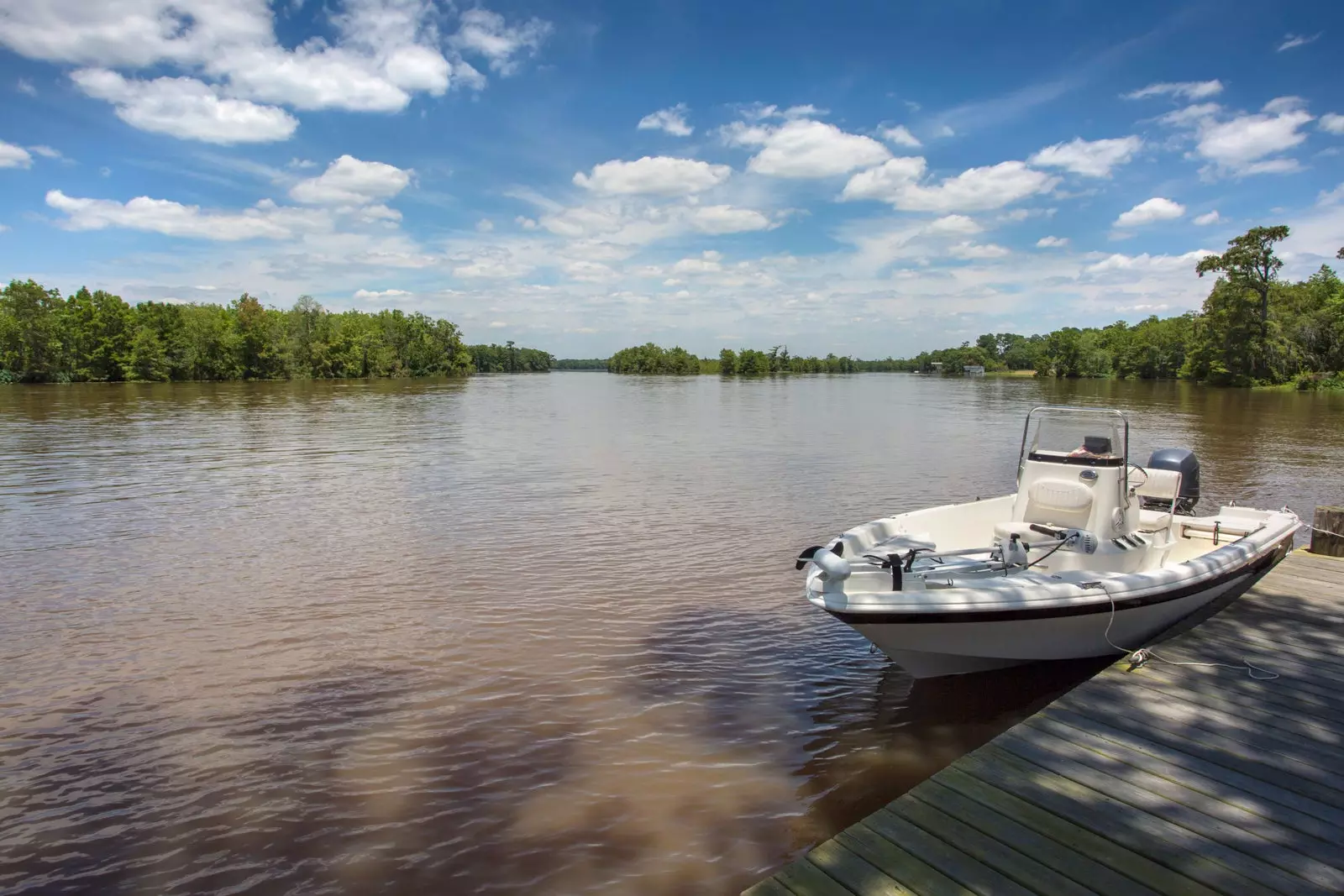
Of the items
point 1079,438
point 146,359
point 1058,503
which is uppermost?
point 146,359

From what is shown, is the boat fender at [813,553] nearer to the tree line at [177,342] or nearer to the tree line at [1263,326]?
the tree line at [1263,326]

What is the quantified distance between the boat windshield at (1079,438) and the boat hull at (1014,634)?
152cm

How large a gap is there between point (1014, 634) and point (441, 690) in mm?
5058

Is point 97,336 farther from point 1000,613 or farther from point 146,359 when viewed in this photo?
point 1000,613

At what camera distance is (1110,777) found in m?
3.98

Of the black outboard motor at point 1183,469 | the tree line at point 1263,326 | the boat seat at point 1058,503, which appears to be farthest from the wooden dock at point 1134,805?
the tree line at point 1263,326

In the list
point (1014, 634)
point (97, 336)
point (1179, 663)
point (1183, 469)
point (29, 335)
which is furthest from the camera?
point (97, 336)

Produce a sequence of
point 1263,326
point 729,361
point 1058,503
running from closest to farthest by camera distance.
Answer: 1. point 1058,503
2. point 1263,326
3. point 729,361

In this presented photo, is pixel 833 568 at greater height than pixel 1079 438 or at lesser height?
lesser

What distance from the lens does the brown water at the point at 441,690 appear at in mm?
4477

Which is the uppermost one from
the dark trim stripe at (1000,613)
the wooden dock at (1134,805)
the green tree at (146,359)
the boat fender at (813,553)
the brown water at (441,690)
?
the green tree at (146,359)

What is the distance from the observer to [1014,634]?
5895 mm

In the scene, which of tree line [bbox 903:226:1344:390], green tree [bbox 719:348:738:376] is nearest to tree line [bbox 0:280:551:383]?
green tree [bbox 719:348:738:376]

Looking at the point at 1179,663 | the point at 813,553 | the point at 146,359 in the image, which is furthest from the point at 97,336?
the point at 1179,663
